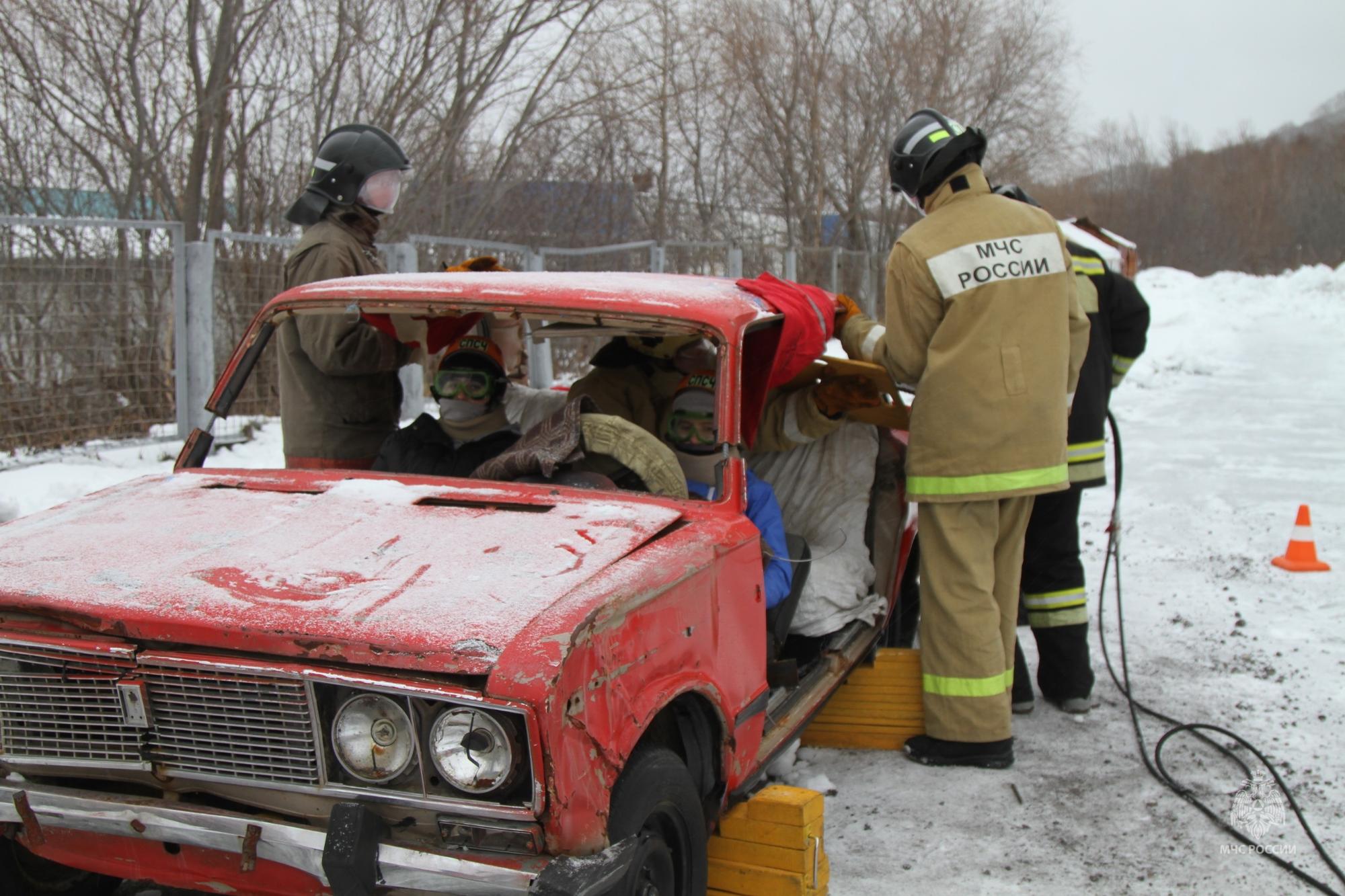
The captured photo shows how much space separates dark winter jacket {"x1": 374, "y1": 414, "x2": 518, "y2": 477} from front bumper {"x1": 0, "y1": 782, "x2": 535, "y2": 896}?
5.04ft

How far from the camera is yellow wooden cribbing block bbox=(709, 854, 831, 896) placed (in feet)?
9.92

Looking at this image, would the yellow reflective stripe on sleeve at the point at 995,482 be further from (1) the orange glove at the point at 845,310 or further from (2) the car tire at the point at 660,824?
(2) the car tire at the point at 660,824

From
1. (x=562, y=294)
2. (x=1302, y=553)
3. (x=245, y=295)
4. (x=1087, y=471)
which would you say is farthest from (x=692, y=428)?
(x=245, y=295)

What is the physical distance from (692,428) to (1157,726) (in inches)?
91.1

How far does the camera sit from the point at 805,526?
4.57 m

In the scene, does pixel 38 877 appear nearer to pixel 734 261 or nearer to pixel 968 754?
pixel 968 754

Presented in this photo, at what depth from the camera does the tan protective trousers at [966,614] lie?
414cm

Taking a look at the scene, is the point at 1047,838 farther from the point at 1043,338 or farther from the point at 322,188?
the point at 322,188

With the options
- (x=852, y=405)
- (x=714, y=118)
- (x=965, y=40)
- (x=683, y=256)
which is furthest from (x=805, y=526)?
(x=965, y=40)

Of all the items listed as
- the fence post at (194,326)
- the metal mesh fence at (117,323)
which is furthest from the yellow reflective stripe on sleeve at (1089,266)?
the fence post at (194,326)

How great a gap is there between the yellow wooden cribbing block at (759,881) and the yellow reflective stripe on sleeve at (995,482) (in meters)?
1.45

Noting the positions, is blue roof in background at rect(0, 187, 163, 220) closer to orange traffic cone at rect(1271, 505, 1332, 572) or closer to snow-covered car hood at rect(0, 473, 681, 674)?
snow-covered car hood at rect(0, 473, 681, 674)

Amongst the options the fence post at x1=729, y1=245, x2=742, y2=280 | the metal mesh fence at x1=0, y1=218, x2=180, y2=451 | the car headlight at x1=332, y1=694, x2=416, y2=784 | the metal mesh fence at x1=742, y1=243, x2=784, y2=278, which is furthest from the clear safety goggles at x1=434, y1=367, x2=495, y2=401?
the metal mesh fence at x1=742, y1=243, x2=784, y2=278

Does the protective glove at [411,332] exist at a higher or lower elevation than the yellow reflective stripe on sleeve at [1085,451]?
higher
